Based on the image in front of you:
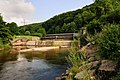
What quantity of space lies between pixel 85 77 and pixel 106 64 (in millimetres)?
1779

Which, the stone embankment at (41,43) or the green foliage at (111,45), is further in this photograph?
the stone embankment at (41,43)

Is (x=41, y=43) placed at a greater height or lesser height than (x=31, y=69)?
greater

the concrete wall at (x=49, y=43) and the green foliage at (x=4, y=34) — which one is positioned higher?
the green foliage at (x=4, y=34)

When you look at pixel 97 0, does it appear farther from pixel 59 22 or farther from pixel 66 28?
pixel 59 22

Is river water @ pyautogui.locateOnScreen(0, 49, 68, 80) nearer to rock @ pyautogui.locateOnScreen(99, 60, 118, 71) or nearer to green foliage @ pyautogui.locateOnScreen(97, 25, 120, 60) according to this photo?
green foliage @ pyautogui.locateOnScreen(97, 25, 120, 60)

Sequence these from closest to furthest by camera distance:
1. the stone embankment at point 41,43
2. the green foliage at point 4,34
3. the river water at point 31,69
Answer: the river water at point 31,69 < the green foliage at point 4,34 < the stone embankment at point 41,43

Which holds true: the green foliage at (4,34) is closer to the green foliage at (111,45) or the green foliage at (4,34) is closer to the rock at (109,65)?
the green foliage at (111,45)

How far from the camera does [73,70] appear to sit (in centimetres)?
1672

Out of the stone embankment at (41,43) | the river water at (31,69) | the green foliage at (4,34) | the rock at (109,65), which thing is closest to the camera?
the rock at (109,65)

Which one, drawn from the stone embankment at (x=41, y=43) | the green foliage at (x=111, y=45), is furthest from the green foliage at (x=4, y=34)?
the green foliage at (x=111, y=45)

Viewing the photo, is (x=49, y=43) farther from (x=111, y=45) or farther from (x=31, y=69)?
(x=111, y=45)

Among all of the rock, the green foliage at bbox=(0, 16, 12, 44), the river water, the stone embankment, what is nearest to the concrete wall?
the stone embankment

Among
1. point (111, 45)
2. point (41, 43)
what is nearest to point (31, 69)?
point (111, 45)

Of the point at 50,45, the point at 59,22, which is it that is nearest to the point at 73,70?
the point at 50,45
